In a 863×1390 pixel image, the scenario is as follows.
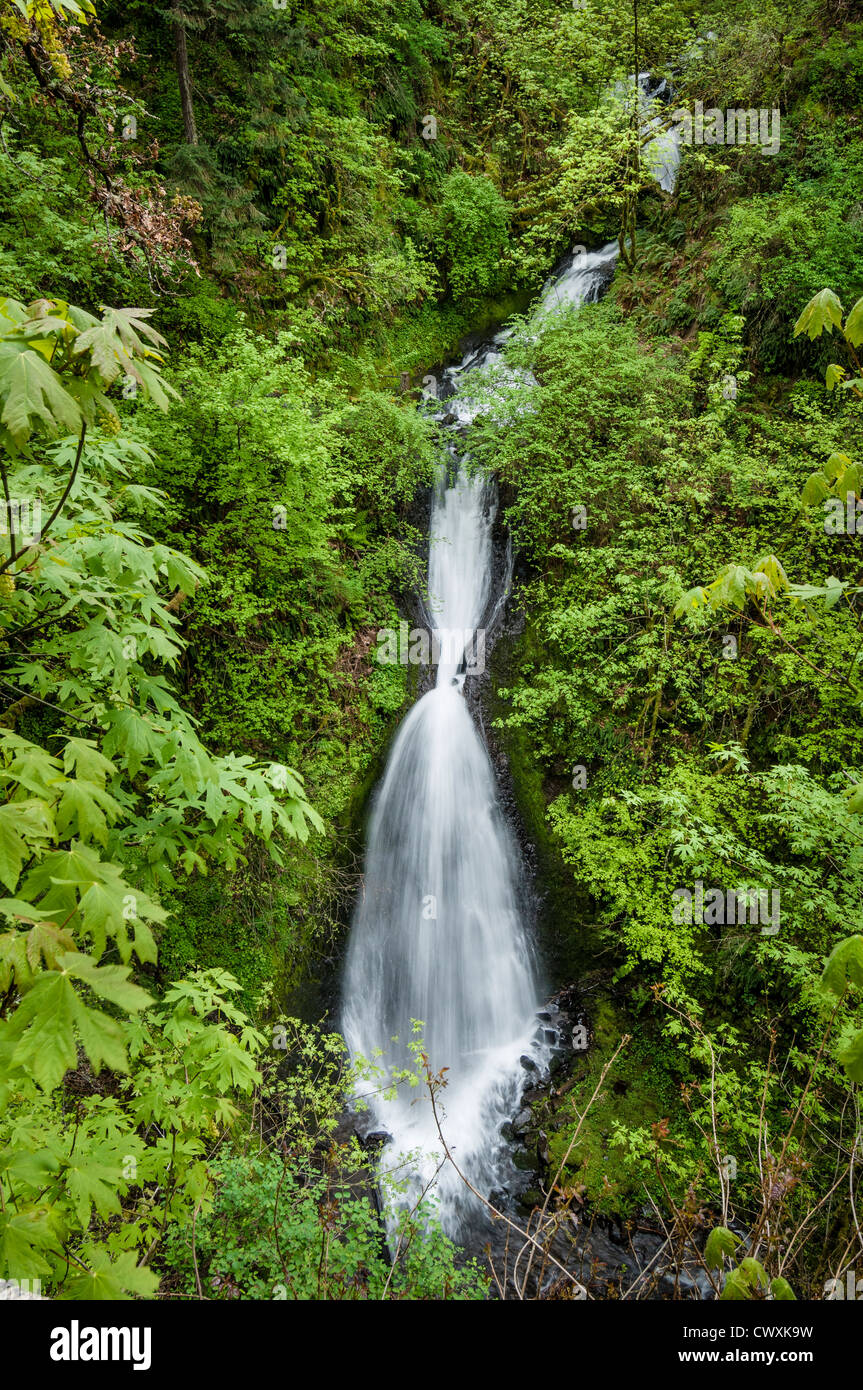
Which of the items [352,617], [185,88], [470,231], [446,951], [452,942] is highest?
[470,231]

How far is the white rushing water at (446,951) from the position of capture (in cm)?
685

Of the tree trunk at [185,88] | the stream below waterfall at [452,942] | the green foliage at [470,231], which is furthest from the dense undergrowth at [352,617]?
the green foliage at [470,231]

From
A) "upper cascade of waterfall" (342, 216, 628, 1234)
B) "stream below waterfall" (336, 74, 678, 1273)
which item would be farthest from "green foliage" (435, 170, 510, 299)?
"upper cascade of waterfall" (342, 216, 628, 1234)

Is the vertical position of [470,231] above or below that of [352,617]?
above

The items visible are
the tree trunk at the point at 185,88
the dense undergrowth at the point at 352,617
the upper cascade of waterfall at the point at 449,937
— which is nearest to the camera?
the dense undergrowth at the point at 352,617

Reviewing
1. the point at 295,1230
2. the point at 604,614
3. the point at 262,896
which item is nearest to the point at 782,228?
the point at 604,614

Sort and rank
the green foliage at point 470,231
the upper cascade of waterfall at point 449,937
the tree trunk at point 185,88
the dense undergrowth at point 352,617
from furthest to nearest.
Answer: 1. the green foliage at point 470,231
2. the tree trunk at point 185,88
3. the upper cascade of waterfall at point 449,937
4. the dense undergrowth at point 352,617

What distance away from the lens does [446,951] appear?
26.5ft

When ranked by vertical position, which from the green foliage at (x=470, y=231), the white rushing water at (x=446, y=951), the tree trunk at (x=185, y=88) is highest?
the green foliage at (x=470, y=231)

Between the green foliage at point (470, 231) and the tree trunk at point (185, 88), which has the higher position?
the green foliage at point (470, 231)

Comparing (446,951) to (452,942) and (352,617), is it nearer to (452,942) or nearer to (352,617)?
(452,942)

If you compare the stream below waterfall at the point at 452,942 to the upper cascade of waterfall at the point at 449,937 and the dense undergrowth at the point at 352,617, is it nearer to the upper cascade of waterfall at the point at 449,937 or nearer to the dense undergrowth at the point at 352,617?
the upper cascade of waterfall at the point at 449,937

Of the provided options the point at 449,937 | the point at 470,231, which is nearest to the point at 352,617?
the point at 449,937

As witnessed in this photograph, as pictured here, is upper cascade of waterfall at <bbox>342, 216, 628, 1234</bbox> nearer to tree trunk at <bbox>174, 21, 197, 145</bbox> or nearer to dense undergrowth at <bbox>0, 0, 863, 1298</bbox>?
dense undergrowth at <bbox>0, 0, 863, 1298</bbox>
